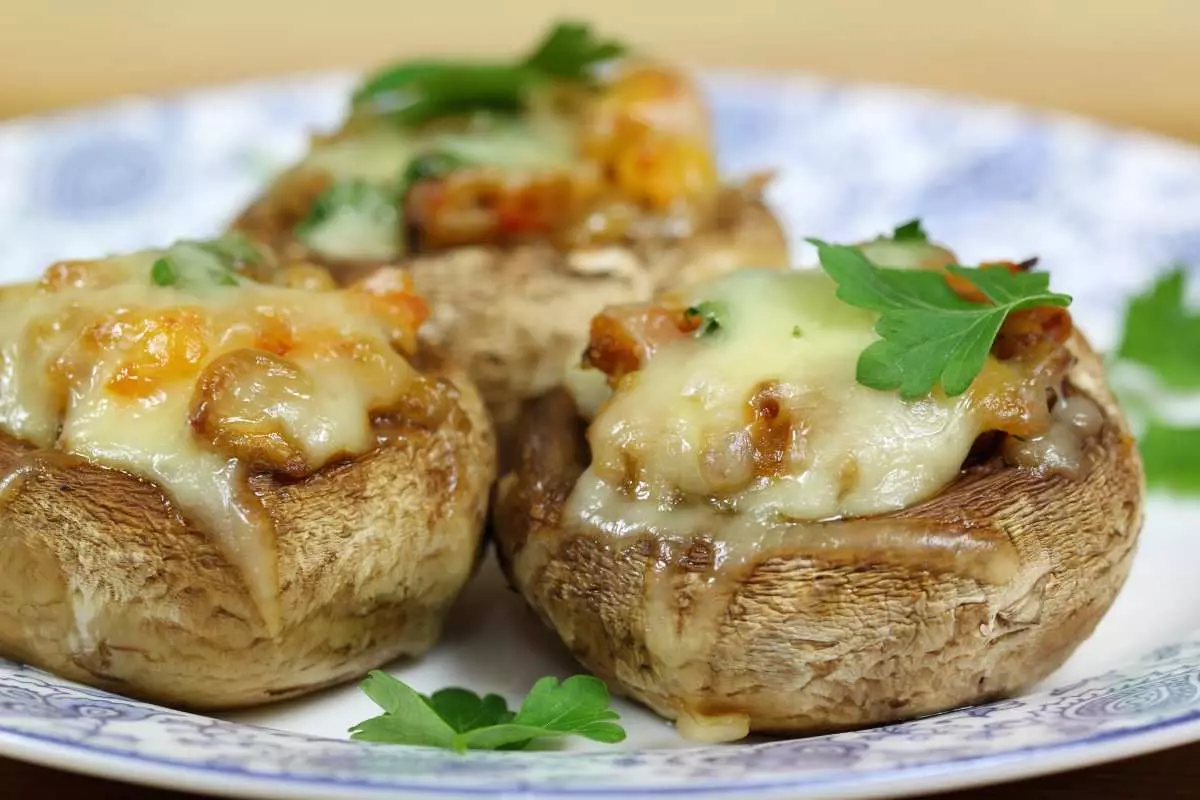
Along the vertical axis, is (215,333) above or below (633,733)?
above

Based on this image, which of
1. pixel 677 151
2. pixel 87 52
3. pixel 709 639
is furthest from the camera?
pixel 87 52

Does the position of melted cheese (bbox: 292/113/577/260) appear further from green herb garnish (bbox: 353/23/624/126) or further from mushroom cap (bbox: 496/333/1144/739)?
mushroom cap (bbox: 496/333/1144/739)

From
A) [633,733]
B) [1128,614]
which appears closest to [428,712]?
[633,733]

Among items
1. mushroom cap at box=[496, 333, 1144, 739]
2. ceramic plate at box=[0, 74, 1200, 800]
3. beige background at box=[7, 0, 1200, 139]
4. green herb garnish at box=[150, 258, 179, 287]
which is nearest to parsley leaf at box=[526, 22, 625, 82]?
ceramic plate at box=[0, 74, 1200, 800]

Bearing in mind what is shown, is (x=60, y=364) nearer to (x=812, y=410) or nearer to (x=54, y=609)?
(x=54, y=609)

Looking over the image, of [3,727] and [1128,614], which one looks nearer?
[3,727]

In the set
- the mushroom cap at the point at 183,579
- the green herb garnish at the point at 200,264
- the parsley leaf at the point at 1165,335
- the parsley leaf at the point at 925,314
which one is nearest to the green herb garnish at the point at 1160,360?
the parsley leaf at the point at 1165,335

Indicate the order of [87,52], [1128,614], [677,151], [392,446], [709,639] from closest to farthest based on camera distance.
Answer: [709,639] < [392,446] < [1128,614] < [677,151] < [87,52]

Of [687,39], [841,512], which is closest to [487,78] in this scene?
[841,512]
